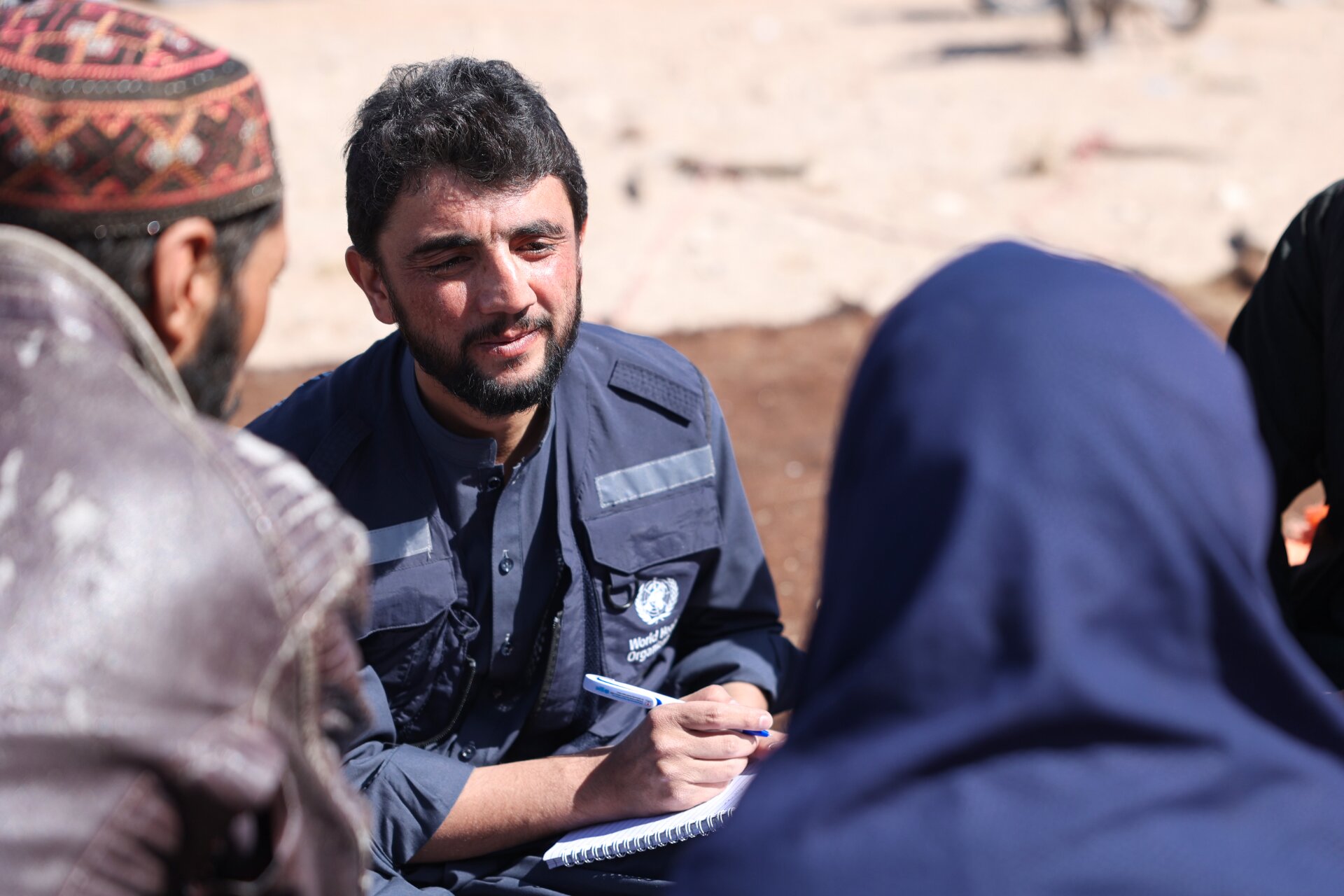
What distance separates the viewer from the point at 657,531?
8.33 feet

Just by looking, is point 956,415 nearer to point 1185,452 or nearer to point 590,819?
point 1185,452

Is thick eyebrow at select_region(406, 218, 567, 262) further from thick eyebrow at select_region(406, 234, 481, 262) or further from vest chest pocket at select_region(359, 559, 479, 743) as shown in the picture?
vest chest pocket at select_region(359, 559, 479, 743)

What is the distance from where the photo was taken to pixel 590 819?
7.60 ft

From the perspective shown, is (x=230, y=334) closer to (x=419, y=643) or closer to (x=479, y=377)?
(x=479, y=377)

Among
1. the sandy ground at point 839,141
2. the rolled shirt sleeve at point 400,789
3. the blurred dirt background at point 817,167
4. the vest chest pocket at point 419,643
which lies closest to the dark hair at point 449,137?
the vest chest pocket at point 419,643

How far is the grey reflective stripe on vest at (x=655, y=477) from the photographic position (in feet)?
8.25

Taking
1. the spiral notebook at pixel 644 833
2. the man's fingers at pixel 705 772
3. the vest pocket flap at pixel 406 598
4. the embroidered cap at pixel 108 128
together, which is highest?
the embroidered cap at pixel 108 128

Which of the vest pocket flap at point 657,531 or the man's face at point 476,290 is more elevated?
the man's face at point 476,290

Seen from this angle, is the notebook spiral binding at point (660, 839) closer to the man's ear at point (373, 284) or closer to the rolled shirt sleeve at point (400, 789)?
the rolled shirt sleeve at point (400, 789)

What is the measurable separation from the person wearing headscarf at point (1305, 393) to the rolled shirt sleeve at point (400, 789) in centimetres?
171

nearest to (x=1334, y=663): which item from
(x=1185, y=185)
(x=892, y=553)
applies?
(x=892, y=553)

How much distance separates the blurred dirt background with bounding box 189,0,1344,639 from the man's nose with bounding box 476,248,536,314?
2.37m

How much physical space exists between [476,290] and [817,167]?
7.06 metres

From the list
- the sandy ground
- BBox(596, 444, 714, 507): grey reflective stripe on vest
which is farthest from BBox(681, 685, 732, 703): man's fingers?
the sandy ground
